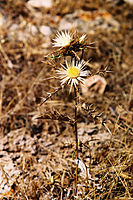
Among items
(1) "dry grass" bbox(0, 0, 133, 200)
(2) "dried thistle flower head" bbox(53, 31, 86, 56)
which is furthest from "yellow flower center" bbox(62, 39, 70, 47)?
(1) "dry grass" bbox(0, 0, 133, 200)

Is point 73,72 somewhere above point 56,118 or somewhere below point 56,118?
above

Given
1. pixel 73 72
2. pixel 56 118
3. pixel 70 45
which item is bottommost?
pixel 56 118

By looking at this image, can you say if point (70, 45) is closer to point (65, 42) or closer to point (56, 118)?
point (65, 42)

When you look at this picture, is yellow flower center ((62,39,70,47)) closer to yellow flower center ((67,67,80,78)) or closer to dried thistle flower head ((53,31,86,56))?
dried thistle flower head ((53,31,86,56))

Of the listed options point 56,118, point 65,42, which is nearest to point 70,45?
point 65,42

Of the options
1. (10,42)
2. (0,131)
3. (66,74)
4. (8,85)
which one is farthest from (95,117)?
(10,42)

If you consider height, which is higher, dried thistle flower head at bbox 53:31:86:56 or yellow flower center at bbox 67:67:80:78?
dried thistle flower head at bbox 53:31:86:56
